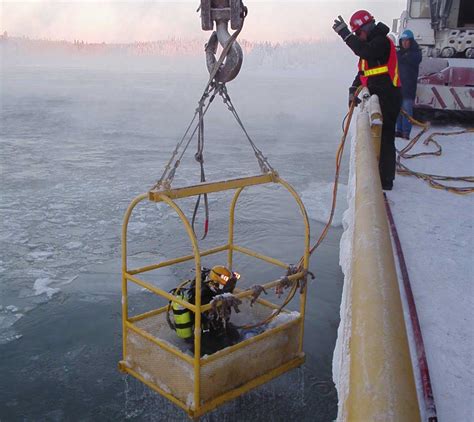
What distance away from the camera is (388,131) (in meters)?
5.00

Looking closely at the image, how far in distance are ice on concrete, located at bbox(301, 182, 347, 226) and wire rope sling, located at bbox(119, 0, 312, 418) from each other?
565cm

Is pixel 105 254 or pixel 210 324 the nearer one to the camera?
pixel 210 324

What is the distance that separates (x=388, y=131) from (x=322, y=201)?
→ 5.64 meters

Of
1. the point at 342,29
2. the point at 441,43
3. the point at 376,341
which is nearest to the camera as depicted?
the point at 376,341

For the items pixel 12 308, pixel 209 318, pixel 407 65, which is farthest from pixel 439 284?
pixel 407 65

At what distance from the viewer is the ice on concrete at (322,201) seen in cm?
966

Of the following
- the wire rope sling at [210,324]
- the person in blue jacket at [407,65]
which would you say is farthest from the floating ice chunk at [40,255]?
the person in blue jacket at [407,65]

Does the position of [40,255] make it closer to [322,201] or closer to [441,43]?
[322,201]

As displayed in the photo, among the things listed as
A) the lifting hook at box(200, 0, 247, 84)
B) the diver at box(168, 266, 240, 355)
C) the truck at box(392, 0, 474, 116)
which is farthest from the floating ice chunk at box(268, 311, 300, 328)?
the truck at box(392, 0, 474, 116)

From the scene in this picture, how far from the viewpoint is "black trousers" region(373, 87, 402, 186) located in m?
4.95

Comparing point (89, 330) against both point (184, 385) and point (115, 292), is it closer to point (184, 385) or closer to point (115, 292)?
point (115, 292)

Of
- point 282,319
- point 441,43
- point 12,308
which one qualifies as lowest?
point 12,308

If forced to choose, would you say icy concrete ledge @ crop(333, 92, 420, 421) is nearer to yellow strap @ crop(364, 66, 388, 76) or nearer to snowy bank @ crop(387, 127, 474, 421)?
snowy bank @ crop(387, 127, 474, 421)

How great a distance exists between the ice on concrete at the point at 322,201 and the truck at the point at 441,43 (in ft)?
7.48
